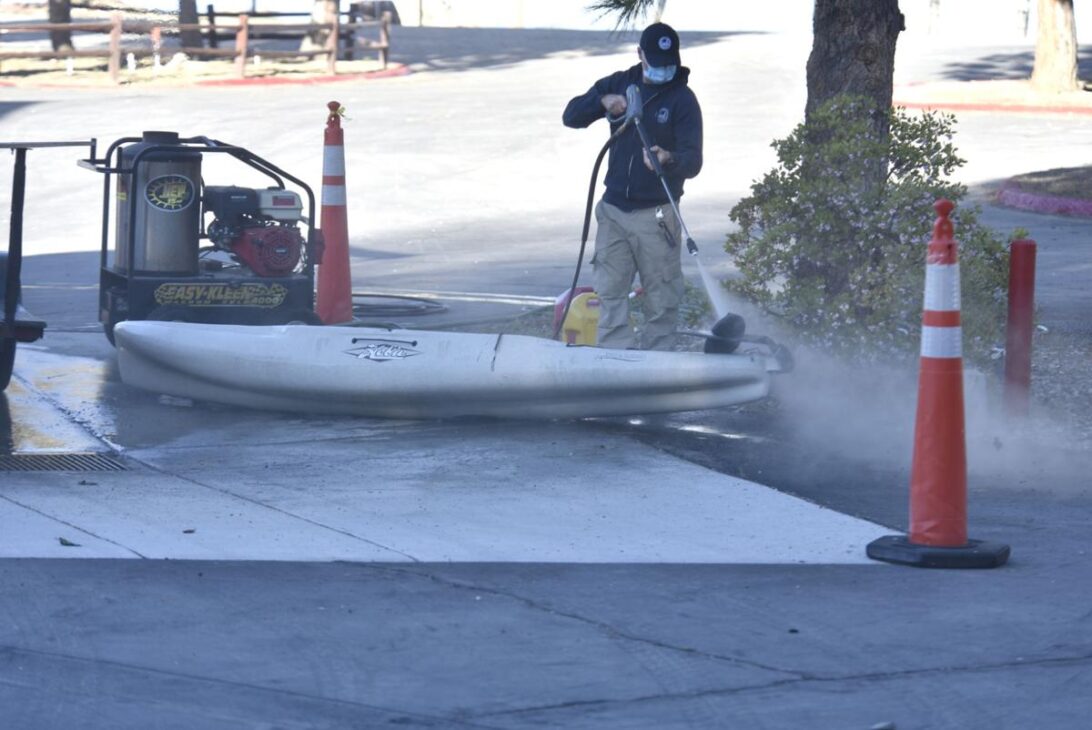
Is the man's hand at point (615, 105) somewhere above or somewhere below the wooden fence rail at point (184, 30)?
below

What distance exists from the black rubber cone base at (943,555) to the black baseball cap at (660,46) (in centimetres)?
337

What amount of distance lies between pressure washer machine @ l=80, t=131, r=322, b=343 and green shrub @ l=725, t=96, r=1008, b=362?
2.48 meters

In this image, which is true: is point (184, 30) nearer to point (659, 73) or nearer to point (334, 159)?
point (334, 159)

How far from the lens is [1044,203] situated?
17547mm

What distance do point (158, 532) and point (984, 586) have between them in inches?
109

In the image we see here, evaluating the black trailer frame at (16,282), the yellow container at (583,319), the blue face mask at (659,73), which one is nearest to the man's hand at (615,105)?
the blue face mask at (659,73)

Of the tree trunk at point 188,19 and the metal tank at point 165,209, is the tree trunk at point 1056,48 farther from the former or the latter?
the metal tank at point 165,209

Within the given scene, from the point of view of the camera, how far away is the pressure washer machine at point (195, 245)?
29.6ft

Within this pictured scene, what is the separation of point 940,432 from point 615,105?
3.19 metres

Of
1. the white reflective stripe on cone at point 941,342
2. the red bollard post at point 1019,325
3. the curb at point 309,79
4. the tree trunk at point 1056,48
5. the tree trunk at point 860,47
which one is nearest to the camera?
the white reflective stripe on cone at point 941,342

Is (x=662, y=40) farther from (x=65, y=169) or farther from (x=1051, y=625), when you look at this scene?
(x=65, y=169)

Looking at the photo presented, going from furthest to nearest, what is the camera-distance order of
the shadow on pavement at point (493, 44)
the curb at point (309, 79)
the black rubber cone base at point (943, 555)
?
1. the shadow on pavement at point (493, 44)
2. the curb at point (309, 79)
3. the black rubber cone base at point (943, 555)

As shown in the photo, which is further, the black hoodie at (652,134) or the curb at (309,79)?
the curb at (309,79)

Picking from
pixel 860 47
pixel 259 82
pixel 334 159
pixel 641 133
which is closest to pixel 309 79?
pixel 259 82
